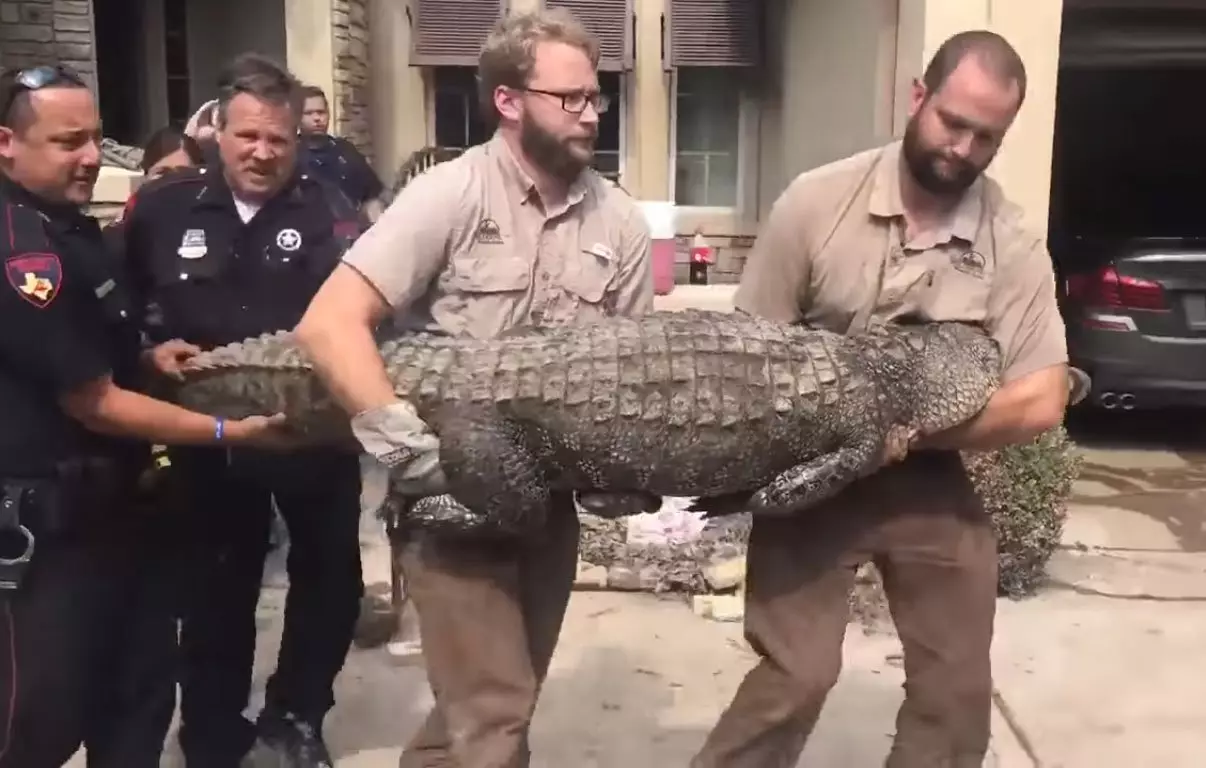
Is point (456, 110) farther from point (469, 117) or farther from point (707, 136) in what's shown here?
point (707, 136)

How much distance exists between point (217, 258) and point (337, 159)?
217 cm

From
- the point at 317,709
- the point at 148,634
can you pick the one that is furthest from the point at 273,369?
the point at 317,709

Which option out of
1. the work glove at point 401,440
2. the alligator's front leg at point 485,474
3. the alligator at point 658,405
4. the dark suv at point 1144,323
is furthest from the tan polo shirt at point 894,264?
the dark suv at point 1144,323

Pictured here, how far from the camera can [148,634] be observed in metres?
2.41

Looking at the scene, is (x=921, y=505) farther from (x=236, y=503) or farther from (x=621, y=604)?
(x=621, y=604)

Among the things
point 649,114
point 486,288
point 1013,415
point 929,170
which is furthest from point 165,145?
point 649,114

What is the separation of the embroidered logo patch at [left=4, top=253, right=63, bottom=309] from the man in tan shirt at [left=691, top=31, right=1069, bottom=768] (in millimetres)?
1336

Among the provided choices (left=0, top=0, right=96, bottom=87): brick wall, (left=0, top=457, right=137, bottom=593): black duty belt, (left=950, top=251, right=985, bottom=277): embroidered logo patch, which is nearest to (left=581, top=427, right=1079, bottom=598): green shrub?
(left=950, top=251, right=985, bottom=277): embroidered logo patch

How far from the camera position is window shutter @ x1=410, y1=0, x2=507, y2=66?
7.79 m

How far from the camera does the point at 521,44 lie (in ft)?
7.00

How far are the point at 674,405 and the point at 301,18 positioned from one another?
18.4ft

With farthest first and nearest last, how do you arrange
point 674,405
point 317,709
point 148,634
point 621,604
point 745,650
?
point 621,604, point 745,650, point 317,709, point 148,634, point 674,405

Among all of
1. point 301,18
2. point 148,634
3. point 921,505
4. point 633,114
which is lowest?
point 148,634

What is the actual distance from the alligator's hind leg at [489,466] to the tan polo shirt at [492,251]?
0.83ft
